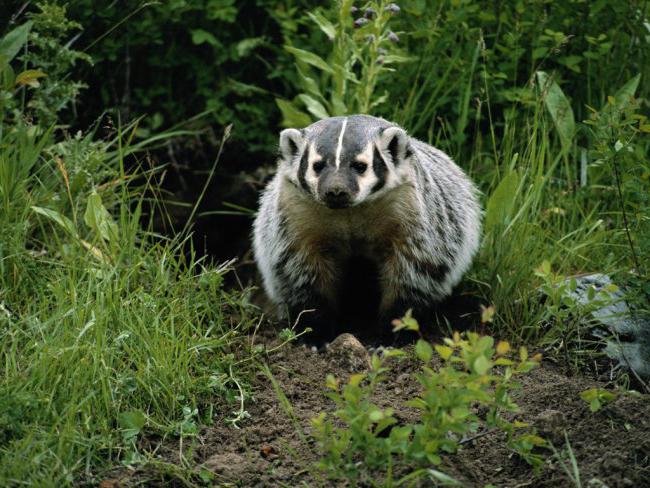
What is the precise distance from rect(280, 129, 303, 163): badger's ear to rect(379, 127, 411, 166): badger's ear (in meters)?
0.33

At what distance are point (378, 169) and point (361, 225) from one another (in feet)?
0.88

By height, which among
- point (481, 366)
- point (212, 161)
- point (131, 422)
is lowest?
point (212, 161)

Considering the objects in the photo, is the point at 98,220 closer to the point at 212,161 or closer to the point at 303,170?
the point at 303,170

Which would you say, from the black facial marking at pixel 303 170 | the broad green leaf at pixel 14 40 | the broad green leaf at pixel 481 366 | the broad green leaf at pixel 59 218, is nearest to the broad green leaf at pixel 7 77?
the broad green leaf at pixel 14 40

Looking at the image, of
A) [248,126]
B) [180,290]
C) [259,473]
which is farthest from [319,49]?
[259,473]

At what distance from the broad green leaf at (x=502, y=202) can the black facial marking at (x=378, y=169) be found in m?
0.64

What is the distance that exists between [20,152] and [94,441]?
164 cm

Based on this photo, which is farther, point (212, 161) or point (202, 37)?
point (212, 161)

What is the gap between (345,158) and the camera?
11.2ft

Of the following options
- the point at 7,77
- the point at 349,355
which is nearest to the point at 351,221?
the point at 349,355

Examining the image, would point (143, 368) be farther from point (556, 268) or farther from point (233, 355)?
point (556, 268)

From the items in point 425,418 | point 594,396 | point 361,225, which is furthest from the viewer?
point 361,225

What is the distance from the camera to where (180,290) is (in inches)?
140

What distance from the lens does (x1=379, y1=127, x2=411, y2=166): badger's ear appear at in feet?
11.6
